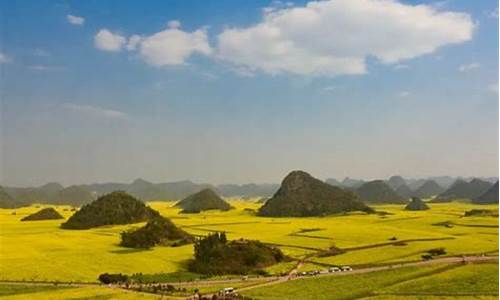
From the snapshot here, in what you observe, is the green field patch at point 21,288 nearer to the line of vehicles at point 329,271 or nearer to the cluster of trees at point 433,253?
the line of vehicles at point 329,271

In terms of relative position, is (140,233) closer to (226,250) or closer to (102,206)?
(226,250)

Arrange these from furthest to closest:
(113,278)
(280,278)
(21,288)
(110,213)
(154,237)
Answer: (110,213)
(154,237)
(280,278)
(113,278)
(21,288)

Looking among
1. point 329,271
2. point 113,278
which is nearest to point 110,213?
point 113,278

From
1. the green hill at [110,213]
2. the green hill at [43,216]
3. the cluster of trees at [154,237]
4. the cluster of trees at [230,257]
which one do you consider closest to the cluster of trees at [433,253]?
the cluster of trees at [230,257]

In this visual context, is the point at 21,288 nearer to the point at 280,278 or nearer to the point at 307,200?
the point at 280,278

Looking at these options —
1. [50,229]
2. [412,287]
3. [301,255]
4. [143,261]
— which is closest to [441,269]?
[412,287]

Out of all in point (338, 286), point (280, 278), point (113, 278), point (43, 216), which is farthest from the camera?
point (43, 216)

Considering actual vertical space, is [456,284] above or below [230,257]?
below
